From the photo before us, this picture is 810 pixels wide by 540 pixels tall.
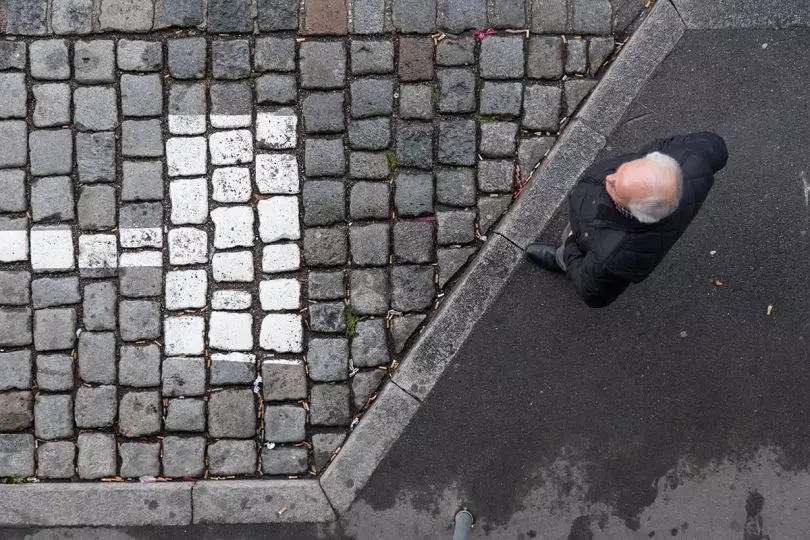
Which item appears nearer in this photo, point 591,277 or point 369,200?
point 591,277

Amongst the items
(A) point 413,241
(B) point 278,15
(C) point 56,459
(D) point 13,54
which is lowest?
(C) point 56,459

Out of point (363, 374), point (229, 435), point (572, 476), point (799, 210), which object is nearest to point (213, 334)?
point (229, 435)

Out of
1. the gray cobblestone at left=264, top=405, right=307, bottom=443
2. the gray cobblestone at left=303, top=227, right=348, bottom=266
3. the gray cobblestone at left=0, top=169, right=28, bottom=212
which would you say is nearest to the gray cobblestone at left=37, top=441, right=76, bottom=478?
the gray cobblestone at left=264, top=405, right=307, bottom=443

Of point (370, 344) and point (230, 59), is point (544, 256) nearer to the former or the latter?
point (370, 344)

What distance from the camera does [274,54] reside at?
183 inches

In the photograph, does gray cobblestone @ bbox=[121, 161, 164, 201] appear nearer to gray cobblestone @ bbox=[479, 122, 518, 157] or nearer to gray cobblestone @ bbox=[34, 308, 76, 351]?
gray cobblestone @ bbox=[34, 308, 76, 351]

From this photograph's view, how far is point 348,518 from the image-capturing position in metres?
4.60

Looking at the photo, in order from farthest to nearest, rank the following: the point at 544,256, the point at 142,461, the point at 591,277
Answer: the point at 142,461 < the point at 544,256 < the point at 591,277

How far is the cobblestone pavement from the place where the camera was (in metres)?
4.61

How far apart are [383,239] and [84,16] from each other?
240cm

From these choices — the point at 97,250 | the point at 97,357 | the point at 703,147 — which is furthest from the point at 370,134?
the point at 97,357

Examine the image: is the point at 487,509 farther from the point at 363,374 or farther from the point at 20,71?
the point at 20,71

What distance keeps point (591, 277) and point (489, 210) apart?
110 centimetres

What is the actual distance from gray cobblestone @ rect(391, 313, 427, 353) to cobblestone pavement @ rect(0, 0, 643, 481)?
13 mm
